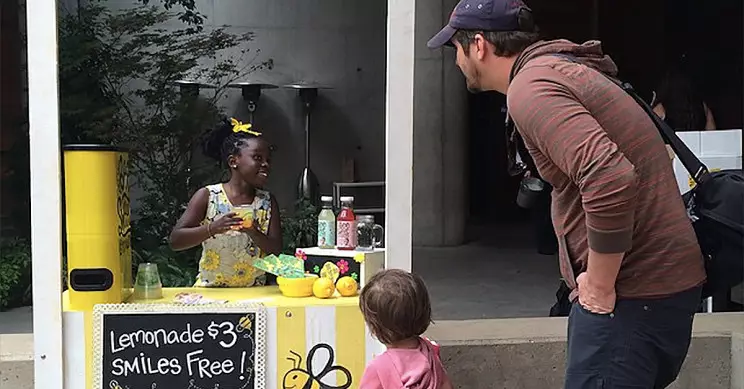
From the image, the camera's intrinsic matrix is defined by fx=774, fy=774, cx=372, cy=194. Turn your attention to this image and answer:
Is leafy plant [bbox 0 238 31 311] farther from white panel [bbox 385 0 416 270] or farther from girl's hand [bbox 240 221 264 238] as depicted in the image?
white panel [bbox 385 0 416 270]

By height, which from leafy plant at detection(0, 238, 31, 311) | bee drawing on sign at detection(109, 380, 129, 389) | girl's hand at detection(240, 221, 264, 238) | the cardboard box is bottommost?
leafy plant at detection(0, 238, 31, 311)

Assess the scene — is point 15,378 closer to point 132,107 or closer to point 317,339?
point 317,339

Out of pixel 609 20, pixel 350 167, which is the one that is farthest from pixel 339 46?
pixel 609 20

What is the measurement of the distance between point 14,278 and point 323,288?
3.85m

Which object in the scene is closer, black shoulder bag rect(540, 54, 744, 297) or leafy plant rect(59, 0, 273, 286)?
black shoulder bag rect(540, 54, 744, 297)

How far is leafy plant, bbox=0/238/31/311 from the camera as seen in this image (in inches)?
217

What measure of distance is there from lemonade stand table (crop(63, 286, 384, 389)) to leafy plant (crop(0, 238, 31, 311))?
3.46 m

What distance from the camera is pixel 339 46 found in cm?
853

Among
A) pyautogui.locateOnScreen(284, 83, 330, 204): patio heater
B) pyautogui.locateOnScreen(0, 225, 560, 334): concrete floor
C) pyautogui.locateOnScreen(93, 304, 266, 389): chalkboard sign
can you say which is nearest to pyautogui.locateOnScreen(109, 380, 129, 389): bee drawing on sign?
pyautogui.locateOnScreen(93, 304, 266, 389): chalkboard sign

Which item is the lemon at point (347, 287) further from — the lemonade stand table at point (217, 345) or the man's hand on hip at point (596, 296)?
the man's hand on hip at point (596, 296)

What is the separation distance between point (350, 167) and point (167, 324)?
20.1ft

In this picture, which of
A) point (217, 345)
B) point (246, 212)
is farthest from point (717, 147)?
point (217, 345)

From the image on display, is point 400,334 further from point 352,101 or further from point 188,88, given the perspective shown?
point 352,101

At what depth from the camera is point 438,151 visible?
870cm
